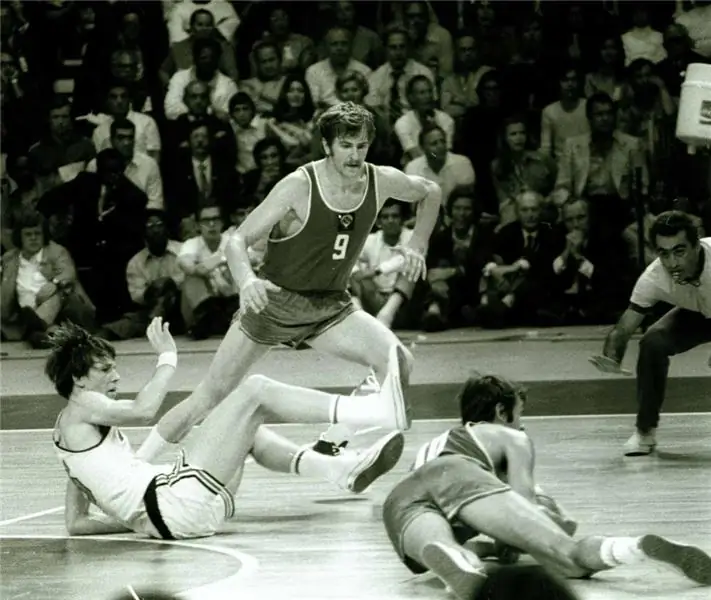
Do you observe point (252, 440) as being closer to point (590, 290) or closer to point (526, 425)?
point (526, 425)

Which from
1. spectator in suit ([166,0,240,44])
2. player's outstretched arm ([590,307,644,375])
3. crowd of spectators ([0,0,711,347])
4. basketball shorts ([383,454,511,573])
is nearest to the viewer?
basketball shorts ([383,454,511,573])

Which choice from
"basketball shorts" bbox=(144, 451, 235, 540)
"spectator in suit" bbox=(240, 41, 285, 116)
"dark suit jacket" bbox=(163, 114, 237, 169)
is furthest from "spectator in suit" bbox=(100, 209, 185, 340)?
"basketball shorts" bbox=(144, 451, 235, 540)

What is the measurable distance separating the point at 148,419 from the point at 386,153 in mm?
6953

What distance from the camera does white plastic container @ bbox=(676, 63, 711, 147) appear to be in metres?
6.28

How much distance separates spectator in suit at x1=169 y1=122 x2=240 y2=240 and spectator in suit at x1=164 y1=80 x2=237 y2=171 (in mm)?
51

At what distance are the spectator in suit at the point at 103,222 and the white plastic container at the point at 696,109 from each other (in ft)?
22.8

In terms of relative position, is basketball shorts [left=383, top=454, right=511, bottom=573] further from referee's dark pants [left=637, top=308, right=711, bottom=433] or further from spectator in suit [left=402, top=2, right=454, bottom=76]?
spectator in suit [left=402, top=2, right=454, bottom=76]

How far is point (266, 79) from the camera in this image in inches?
514

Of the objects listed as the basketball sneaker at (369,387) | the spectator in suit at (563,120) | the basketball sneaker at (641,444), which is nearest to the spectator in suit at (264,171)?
the spectator in suit at (563,120)

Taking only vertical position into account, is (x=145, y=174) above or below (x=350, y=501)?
above

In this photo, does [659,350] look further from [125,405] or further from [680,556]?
[680,556]

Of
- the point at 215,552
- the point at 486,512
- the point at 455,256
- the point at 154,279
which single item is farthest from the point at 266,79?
the point at 486,512

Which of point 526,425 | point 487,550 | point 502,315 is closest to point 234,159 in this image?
point 502,315

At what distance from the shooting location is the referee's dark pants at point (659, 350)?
7.55m
